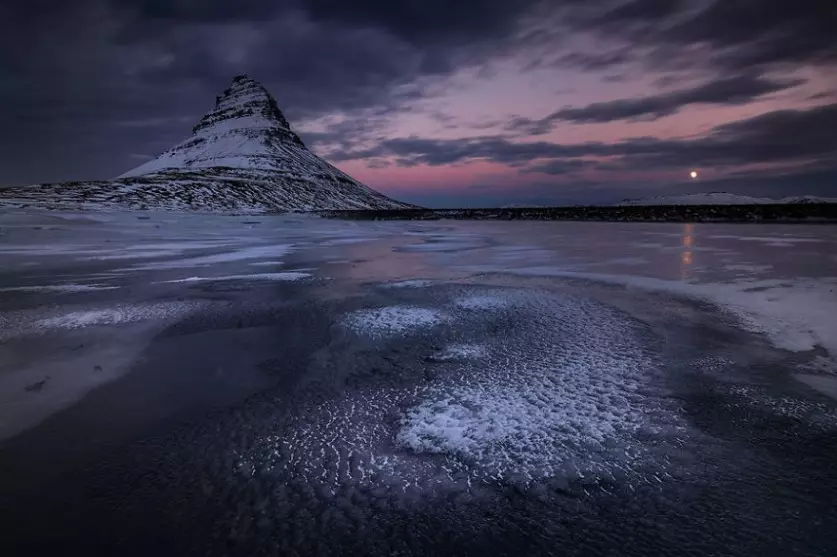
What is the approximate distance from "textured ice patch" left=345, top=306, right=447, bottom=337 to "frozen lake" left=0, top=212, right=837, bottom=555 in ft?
0.20

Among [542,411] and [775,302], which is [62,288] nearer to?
[542,411]

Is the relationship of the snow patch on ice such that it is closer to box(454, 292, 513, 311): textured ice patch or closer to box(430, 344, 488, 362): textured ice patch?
box(454, 292, 513, 311): textured ice patch

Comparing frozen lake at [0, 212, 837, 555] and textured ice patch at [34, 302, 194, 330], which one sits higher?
textured ice patch at [34, 302, 194, 330]

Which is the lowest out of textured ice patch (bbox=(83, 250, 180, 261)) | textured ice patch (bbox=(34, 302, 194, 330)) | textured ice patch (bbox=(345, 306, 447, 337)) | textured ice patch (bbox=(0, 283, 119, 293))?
textured ice patch (bbox=(345, 306, 447, 337))

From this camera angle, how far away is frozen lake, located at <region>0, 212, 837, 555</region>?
2766 mm

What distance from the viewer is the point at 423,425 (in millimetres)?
4051

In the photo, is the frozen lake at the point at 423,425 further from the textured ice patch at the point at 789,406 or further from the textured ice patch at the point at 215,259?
the textured ice patch at the point at 215,259

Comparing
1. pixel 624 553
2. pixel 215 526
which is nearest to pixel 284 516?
pixel 215 526

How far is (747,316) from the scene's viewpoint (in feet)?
24.9

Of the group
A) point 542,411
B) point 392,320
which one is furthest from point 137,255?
point 542,411

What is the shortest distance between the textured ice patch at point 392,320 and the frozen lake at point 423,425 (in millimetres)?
62

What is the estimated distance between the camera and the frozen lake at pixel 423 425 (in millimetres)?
2766

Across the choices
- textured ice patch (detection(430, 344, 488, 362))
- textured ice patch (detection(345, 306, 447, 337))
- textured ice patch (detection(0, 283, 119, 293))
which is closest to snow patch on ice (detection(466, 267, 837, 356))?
textured ice patch (detection(430, 344, 488, 362))

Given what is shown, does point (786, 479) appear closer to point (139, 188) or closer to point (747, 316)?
point (747, 316)
